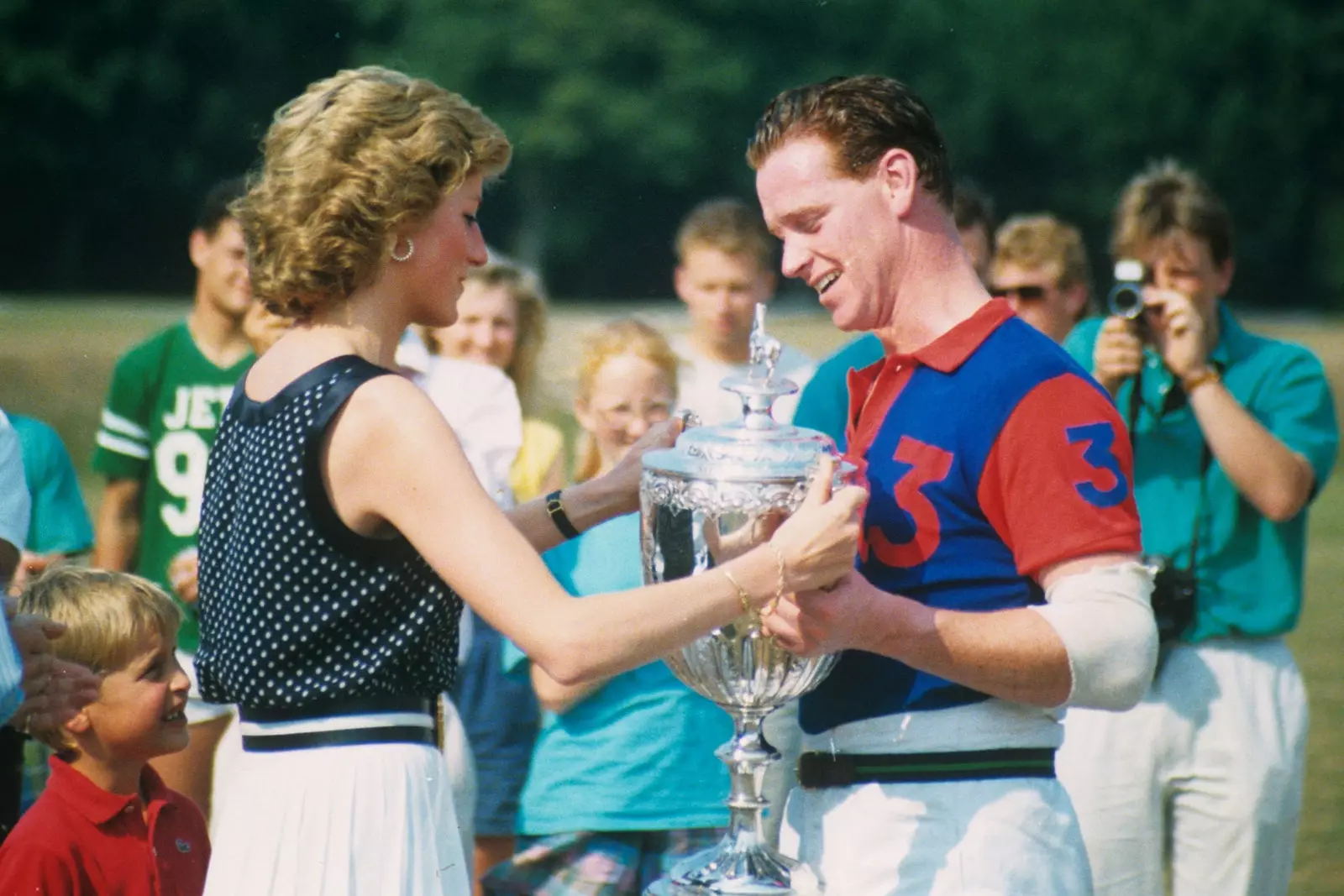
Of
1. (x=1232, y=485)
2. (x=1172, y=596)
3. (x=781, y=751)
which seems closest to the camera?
(x=781, y=751)

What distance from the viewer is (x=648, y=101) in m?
46.8

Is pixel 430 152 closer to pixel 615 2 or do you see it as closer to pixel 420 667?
pixel 420 667

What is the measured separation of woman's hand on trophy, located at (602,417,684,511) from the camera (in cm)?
309

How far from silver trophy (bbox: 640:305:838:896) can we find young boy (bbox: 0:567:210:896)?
1.15 m

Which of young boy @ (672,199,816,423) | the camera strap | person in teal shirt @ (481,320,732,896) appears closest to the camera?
person in teal shirt @ (481,320,732,896)

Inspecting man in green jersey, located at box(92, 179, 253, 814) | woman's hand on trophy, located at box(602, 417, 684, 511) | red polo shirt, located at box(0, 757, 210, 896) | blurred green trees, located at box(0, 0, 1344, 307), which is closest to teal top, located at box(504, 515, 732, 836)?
woman's hand on trophy, located at box(602, 417, 684, 511)

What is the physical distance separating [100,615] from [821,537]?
5.56 feet

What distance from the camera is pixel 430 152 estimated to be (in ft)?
8.32

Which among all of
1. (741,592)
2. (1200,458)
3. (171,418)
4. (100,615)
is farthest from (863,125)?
(171,418)

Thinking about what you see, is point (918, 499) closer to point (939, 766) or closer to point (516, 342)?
point (939, 766)

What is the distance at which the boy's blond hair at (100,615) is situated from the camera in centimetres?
334

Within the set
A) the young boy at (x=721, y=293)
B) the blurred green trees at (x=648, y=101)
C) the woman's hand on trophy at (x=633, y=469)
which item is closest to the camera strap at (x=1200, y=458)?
the young boy at (x=721, y=293)

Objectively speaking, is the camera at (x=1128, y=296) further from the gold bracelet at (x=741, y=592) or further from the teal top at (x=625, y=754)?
the gold bracelet at (x=741, y=592)

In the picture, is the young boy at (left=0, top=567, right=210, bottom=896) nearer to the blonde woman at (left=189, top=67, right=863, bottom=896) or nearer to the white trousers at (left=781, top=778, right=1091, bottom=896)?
the blonde woman at (left=189, top=67, right=863, bottom=896)
